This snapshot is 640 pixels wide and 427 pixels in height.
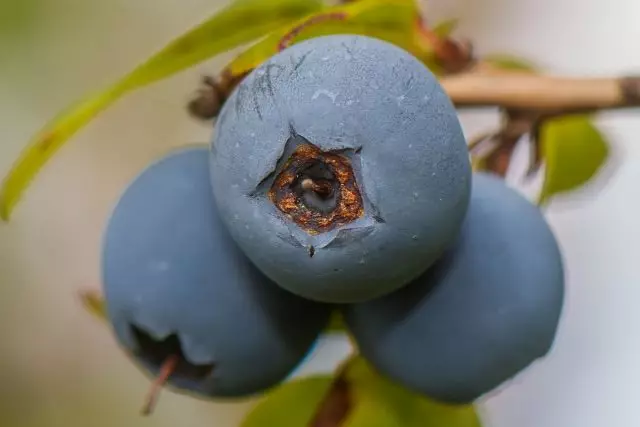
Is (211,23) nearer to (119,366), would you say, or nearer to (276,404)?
(276,404)

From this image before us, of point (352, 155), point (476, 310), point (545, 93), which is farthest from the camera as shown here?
point (545, 93)

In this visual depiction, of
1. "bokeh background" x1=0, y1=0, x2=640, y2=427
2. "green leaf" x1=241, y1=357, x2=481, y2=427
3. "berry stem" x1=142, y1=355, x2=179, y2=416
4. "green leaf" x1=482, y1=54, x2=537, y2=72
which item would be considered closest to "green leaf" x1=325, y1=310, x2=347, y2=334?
"green leaf" x1=241, y1=357, x2=481, y2=427

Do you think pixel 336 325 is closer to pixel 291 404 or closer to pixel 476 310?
pixel 291 404

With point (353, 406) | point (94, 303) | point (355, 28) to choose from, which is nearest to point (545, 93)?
point (355, 28)

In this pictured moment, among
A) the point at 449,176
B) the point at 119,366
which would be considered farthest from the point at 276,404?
the point at 119,366

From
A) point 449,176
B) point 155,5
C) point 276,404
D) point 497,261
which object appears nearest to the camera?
point 449,176

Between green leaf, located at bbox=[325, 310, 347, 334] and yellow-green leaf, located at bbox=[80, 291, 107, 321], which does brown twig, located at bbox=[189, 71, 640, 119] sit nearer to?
green leaf, located at bbox=[325, 310, 347, 334]
